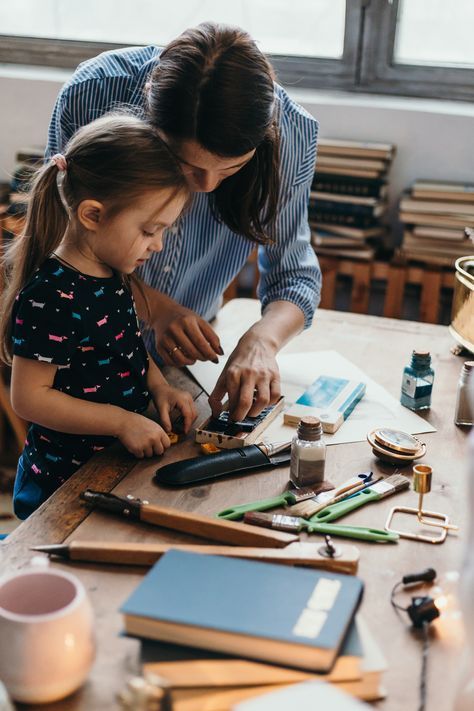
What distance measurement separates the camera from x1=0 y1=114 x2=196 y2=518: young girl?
1.22m

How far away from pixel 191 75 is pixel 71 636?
31.3 inches

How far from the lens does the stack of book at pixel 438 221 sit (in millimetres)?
2488

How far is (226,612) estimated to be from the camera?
2.64ft

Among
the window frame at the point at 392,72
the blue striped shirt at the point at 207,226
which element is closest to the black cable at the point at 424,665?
the blue striped shirt at the point at 207,226

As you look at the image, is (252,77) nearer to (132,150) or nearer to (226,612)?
(132,150)

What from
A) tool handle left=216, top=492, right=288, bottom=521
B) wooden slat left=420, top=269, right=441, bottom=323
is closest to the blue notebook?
tool handle left=216, top=492, right=288, bottom=521

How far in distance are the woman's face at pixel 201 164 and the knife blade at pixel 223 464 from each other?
16.7 inches

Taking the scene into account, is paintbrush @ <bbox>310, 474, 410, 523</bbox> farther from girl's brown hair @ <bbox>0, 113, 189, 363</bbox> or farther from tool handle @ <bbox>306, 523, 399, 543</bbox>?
girl's brown hair @ <bbox>0, 113, 189, 363</bbox>

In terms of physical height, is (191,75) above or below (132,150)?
above

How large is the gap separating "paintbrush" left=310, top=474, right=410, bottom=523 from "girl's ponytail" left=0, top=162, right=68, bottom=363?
56 centimetres

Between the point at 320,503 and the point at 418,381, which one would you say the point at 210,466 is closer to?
the point at 320,503

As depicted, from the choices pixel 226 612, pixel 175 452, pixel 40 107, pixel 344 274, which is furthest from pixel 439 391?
pixel 40 107

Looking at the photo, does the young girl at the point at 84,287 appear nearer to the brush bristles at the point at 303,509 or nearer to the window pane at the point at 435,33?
the brush bristles at the point at 303,509

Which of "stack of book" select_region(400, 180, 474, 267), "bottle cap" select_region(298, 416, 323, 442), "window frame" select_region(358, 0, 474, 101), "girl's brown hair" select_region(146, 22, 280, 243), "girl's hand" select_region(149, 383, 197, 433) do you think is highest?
"girl's brown hair" select_region(146, 22, 280, 243)
